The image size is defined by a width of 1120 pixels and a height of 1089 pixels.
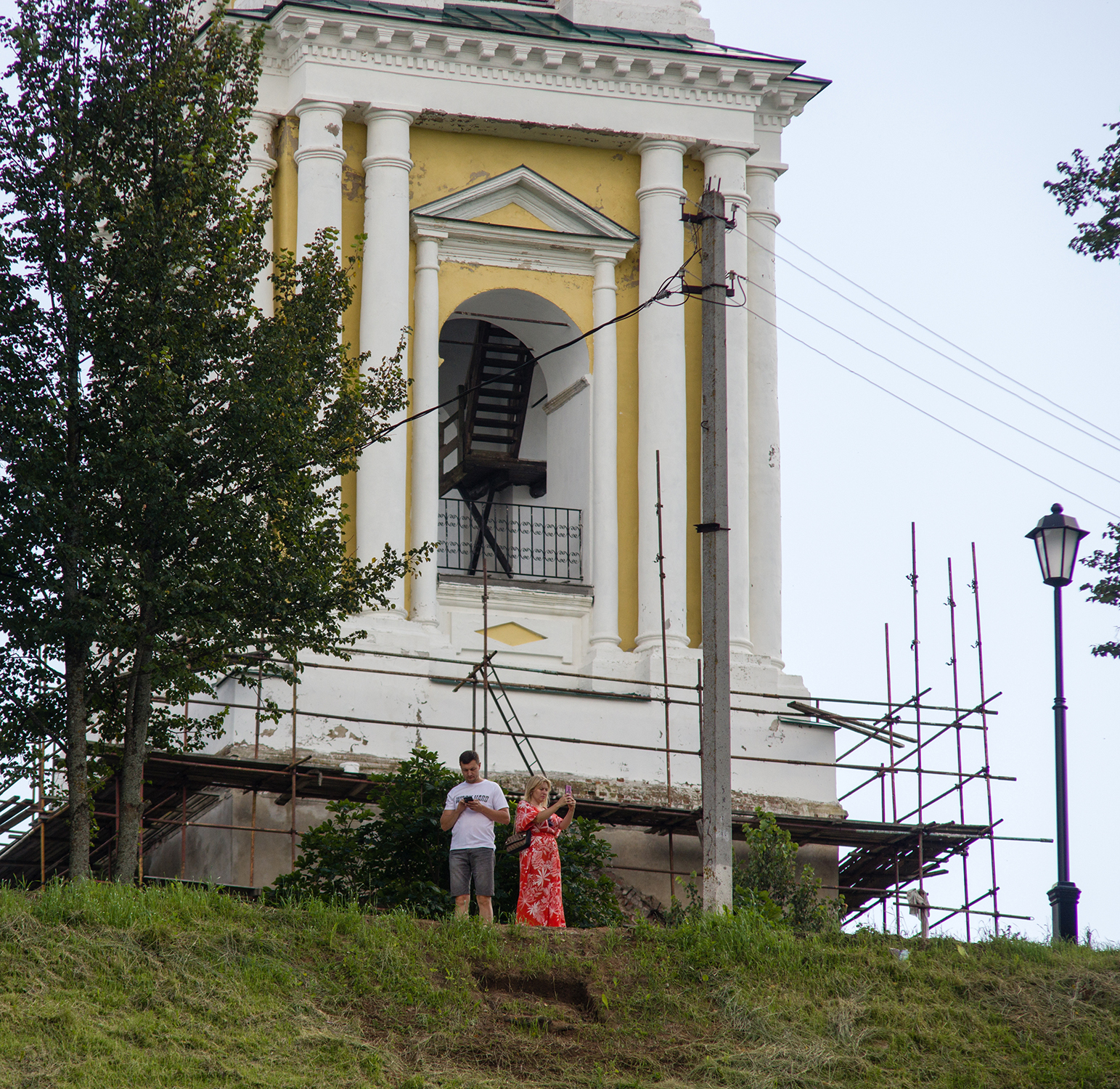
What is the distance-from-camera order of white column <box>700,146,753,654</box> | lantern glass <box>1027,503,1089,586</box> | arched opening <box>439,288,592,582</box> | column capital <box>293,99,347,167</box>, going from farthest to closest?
arched opening <box>439,288,592,582</box>, white column <box>700,146,753,654</box>, column capital <box>293,99,347,167</box>, lantern glass <box>1027,503,1089,586</box>

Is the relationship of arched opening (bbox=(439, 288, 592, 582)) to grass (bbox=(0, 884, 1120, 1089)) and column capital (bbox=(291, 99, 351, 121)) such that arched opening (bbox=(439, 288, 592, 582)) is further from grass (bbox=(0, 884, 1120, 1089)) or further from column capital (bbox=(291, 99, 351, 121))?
grass (bbox=(0, 884, 1120, 1089))

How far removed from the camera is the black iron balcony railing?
27.8 m

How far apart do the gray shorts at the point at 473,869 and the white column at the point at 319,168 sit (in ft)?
33.5

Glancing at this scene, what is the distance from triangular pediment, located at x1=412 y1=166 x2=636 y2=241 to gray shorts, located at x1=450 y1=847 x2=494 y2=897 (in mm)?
10945

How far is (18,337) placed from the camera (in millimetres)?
19438

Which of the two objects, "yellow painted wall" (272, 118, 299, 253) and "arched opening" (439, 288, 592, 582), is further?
"arched opening" (439, 288, 592, 582)

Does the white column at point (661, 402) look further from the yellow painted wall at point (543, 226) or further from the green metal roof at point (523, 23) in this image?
the green metal roof at point (523, 23)

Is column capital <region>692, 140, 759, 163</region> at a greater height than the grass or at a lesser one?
greater

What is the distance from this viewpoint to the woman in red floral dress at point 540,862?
62.0ft

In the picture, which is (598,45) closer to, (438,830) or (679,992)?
(438,830)

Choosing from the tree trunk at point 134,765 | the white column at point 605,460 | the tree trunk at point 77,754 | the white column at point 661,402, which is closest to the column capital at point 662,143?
the white column at point 661,402

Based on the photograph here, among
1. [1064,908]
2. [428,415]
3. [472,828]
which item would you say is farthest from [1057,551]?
[428,415]

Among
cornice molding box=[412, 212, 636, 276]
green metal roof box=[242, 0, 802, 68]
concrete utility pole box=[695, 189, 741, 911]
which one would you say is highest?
green metal roof box=[242, 0, 802, 68]

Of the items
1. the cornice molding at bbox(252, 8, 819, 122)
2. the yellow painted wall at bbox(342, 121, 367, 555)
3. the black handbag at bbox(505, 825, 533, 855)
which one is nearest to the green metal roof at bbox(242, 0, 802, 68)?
the cornice molding at bbox(252, 8, 819, 122)
